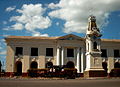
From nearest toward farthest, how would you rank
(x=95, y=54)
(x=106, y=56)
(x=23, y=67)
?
(x=95, y=54) → (x=23, y=67) → (x=106, y=56)

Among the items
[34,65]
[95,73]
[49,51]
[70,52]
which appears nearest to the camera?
[95,73]

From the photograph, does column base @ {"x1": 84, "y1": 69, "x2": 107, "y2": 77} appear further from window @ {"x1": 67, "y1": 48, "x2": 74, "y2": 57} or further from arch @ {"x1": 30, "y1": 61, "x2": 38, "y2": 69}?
arch @ {"x1": 30, "y1": 61, "x2": 38, "y2": 69}

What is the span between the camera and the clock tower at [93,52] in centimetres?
3180

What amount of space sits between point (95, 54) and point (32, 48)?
52.6 feet

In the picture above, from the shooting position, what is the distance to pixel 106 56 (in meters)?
46.9

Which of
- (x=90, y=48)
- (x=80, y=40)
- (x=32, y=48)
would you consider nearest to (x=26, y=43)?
(x=32, y=48)

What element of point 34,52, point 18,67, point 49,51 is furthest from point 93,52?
point 18,67

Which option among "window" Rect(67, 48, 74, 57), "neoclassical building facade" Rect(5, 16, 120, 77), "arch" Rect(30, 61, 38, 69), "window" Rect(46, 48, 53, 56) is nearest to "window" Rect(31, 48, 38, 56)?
"neoclassical building facade" Rect(5, 16, 120, 77)

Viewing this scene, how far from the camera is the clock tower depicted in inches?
1252

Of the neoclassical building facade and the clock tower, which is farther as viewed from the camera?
the neoclassical building facade

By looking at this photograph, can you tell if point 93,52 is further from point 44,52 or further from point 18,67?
point 18,67

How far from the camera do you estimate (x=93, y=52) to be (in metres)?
32.5

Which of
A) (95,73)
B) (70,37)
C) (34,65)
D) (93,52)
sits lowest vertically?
(95,73)

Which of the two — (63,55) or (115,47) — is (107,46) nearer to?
(115,47)
